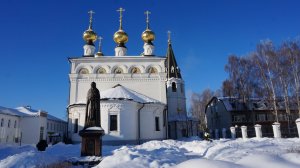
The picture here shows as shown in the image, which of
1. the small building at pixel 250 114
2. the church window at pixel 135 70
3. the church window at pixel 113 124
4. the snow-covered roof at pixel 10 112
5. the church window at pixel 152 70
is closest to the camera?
the church window at pixel 113 124

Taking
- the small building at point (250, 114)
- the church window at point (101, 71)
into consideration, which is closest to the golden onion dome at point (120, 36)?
the church window at point (101, 71)

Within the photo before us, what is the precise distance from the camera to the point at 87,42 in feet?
93.8

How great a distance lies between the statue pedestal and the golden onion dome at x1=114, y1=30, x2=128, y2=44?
20.2 metres

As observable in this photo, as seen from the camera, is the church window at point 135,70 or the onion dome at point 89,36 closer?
the church window at point 135,70

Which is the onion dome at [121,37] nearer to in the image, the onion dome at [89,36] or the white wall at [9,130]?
the onion dome at [89,36]

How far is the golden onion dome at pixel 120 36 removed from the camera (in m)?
28.8

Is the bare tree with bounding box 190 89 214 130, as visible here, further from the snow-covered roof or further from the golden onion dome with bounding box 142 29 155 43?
the snow-covered roof

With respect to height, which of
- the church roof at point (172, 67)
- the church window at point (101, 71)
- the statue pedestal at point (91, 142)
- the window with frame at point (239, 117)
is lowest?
the statue pedestal at point (91, 142)

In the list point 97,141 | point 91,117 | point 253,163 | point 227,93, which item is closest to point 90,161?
point 97,141

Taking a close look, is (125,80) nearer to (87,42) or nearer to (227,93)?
(87,42)

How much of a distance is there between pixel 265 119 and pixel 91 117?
26.8 meters

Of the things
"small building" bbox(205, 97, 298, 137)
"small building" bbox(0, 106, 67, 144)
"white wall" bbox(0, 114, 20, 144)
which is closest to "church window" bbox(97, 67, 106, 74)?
"small building" bbox(0, 106, 67, 144)

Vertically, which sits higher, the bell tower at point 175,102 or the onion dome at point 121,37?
the onion dome at point 121,37

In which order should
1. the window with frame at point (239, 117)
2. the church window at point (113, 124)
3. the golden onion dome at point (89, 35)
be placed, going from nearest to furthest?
the church window at point (113, 124)
the golden onion dome at point (89, 35)
the window with frame at point (239, 117)
